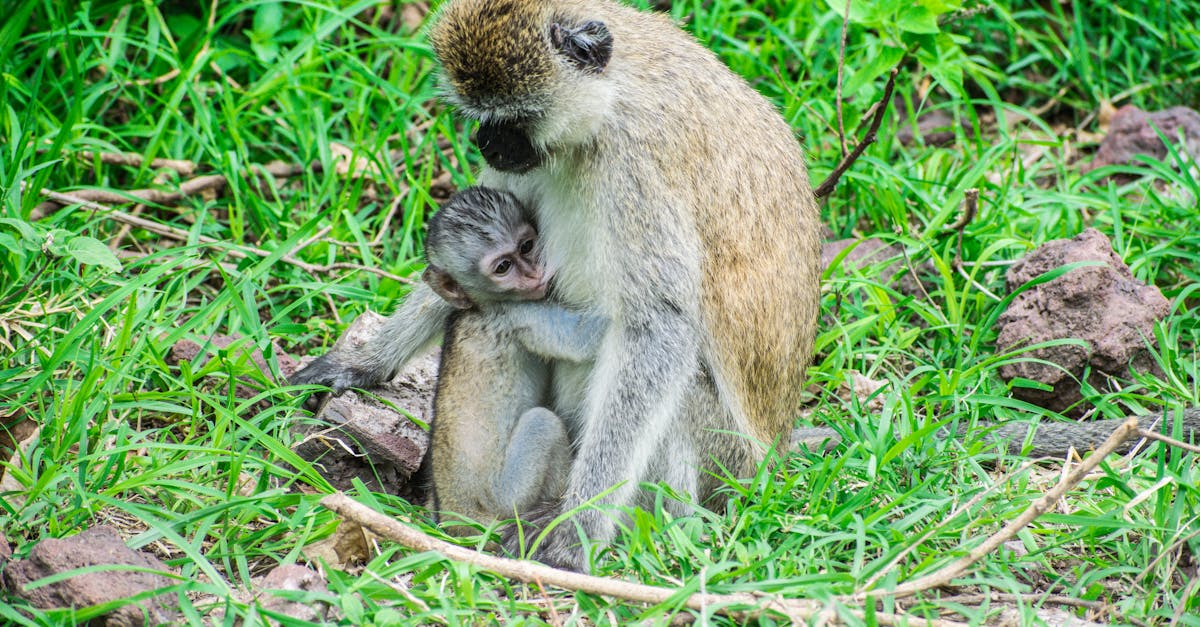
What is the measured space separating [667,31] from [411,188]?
2243 millimetres

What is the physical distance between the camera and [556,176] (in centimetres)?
502

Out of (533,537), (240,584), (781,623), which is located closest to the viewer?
(781,623)

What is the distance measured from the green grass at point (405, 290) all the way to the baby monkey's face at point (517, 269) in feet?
2.50

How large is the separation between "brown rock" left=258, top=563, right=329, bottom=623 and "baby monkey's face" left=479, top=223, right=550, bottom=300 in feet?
4.69

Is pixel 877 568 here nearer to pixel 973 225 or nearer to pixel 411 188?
pixel 973 225

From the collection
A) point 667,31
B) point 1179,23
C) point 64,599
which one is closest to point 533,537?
point 64,599

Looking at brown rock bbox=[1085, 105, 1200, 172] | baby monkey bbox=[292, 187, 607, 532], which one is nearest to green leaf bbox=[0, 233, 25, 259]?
baby monkey bbox=[292, 187, 607, 532]

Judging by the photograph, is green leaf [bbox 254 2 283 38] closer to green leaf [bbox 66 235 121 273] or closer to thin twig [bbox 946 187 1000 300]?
green leaf [bbox 66 235 121 273]

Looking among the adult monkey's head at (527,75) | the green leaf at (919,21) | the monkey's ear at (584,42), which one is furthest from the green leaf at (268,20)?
the green leaf at (919,21)

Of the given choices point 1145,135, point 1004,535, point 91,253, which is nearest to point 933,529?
point 1004,535

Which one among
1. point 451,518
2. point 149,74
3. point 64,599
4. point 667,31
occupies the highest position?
point 667,31

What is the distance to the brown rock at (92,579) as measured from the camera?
13.1 feet

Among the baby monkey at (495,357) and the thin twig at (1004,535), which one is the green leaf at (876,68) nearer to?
the baby monkey at (495,357)

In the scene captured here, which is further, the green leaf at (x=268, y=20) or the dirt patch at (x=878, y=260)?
the green leaf at (x=268, y=20)
